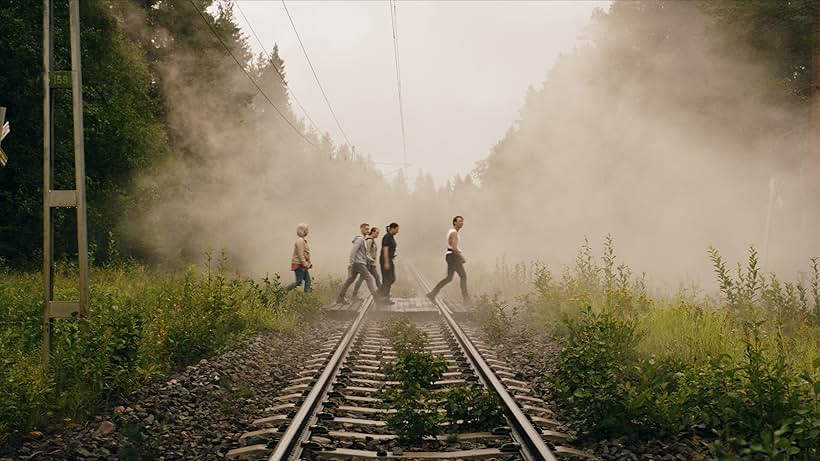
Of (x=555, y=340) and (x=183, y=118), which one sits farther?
(x=183, y=118)

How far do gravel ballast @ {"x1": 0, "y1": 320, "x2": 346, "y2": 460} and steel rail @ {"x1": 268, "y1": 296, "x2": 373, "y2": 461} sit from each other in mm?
473

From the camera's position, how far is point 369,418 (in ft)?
18.4

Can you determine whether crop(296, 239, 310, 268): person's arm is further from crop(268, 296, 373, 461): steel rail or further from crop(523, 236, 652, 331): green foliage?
crop(523, 236, 652, 331): green foliage

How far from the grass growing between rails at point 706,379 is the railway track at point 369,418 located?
501 mm

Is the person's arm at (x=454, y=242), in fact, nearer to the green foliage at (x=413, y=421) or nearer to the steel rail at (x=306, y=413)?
the steel rail at (x=306, y=413)

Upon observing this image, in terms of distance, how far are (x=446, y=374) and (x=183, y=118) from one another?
18.7m

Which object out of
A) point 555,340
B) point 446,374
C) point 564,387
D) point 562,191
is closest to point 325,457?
point 564,387

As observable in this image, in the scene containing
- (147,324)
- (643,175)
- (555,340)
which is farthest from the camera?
(643,175)

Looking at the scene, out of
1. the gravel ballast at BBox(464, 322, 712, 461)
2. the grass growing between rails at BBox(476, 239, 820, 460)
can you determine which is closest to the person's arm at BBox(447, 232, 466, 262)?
the grass growing between rails at BBox(476, 239, 820, 460)

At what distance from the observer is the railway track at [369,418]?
179 inches

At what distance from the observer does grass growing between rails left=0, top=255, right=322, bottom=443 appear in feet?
17.5

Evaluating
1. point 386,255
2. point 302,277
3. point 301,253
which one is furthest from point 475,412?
point 386,255

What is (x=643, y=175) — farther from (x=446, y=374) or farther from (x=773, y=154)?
(x=446, y=374)

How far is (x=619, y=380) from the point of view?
602 cm
